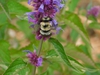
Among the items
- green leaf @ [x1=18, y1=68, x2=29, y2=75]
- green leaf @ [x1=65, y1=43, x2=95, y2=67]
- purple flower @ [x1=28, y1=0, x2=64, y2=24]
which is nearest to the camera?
purple flower @ [x1=28, y1=0, x2=64, y2=24]

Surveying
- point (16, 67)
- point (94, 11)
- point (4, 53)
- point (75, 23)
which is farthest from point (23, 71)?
point (94, 11)

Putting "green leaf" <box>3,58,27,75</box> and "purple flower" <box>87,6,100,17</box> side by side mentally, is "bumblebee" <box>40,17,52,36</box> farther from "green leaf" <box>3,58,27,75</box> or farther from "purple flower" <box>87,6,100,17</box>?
"purple flower" <box>87,6,100,17</box>

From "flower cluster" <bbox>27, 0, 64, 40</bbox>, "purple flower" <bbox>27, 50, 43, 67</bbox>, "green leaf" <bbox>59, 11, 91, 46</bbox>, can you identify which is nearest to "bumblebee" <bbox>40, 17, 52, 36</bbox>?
"flower cluster" <bbox>27, 0, 64, 40</bbox>

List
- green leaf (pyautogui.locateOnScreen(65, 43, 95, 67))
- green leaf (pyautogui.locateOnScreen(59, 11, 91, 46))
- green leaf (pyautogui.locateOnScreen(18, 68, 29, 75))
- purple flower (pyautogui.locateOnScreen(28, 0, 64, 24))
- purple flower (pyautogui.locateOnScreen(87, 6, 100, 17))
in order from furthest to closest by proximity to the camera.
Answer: purple flower (pyautogui.locateOnScreen(87, 6, 100, 17)) → green leaf (pyautogui.locateOnScreen(65, 43, 95, 67)) → green leaf (pyautogui.locateOnScreen(59, 11, 91, 46)) → green leaf (pyautogui.locateOnScreen(18, 68, 29, 75)) → purple flower (pyautogui.locateOnScreen(28, 0, 64, 24))

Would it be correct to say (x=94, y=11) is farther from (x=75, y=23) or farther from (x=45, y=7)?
(x=45, y=7)

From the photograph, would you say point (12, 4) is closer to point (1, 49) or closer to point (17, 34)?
point (1, 49)

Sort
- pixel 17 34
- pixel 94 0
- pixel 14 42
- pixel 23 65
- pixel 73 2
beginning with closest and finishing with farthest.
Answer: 1. pixel 23 65
2. pixel 73 2
3. pixel 14 42
4. pixel 17 34
5. pixel 94 0

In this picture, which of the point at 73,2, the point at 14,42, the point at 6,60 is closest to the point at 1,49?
the point at 6,60
